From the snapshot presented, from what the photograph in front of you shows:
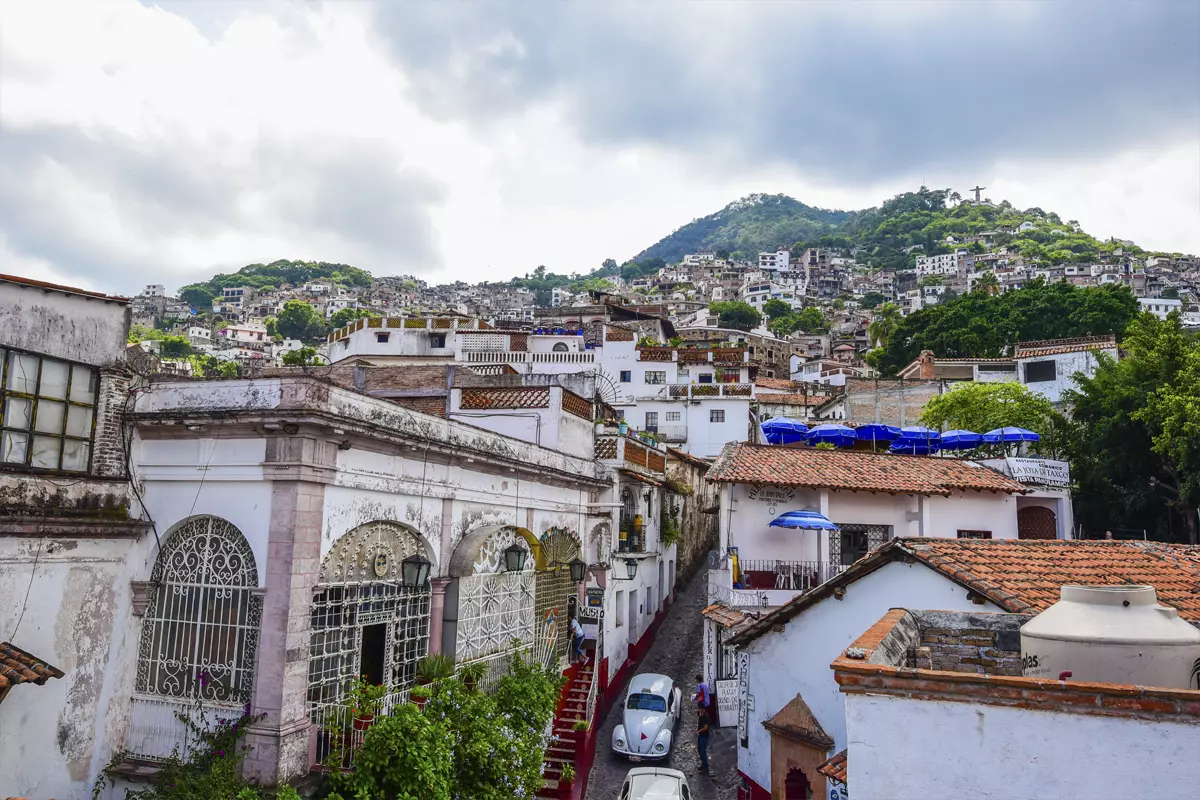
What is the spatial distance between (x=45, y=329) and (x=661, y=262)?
190 metres

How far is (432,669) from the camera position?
12.2 m

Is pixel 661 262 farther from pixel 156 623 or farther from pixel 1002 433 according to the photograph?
pixel 156 623

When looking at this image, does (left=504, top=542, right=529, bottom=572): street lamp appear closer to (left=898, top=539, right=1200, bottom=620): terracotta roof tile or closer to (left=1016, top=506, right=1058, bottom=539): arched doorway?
(left=898, top=539, right=1200, bottom=620): terracotta roof tile

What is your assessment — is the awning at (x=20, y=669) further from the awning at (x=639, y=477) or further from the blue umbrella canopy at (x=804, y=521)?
the blue umbrella canopy at (x=804, y=521)

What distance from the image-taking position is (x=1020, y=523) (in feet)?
89.8

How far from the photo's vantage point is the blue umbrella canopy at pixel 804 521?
20.6 metres

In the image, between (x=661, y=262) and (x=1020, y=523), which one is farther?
(x=661, y=262)

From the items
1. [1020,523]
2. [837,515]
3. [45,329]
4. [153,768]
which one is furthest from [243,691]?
[1020,523]

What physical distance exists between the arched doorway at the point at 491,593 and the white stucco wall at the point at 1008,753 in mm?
8552

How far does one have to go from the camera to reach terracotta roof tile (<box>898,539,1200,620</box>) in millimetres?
10227

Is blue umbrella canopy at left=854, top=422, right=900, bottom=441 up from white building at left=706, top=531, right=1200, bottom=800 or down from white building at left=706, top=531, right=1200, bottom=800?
up

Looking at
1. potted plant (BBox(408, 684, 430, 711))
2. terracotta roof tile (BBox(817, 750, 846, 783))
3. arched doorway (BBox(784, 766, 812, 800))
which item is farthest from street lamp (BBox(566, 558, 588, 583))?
terracotta roof tile (BBox(817, 750, 846, 783))

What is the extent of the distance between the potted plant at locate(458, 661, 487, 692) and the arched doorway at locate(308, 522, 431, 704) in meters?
0.77

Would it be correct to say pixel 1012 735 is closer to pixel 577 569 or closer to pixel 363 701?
pixel 363 701
